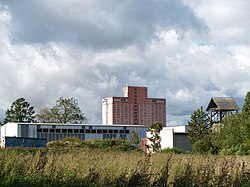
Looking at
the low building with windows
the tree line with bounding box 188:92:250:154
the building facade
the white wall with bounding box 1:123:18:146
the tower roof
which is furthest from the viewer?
the building facade

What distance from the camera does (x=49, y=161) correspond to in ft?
45.1

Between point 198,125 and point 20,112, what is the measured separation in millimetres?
58065

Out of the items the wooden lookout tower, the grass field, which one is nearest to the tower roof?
the wooden lookout tower

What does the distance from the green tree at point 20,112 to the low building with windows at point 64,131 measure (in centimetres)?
1386

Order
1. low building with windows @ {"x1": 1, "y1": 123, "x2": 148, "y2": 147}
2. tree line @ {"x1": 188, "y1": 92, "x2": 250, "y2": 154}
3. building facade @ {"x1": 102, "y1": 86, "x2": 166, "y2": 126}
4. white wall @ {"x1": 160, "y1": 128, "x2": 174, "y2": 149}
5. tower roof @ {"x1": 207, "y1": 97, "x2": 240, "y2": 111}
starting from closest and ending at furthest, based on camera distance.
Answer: tree line @ {"x1": 188, "y1": 92, "x2": 250, "y2": 154}, white wall @ {"x1": 160, "y1": 128, "x2": 174, "y2": 149}, tower roof @ {"x1": 207, "y1": 97, "x2": 240, "y2": 111}, low building with windows @ {"x1": 1, "y1": 123, "x2": 148, "y2": 147}, building facade @ {"x1": 102, "y1": 86, "x2": 166, "y2": 126}

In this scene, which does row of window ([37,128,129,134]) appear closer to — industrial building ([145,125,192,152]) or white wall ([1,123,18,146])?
white wall ([1,123,18,146])

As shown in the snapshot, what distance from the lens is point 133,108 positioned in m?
150

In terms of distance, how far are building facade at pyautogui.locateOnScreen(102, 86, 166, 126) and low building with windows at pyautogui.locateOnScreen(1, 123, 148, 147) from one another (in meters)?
49.8

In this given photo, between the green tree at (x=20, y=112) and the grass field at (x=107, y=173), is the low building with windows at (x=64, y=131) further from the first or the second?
the grass field at (x=107, y=173)

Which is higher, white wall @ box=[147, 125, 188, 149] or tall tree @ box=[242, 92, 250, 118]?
tall tree @ box=[242, 92, 250, 118]

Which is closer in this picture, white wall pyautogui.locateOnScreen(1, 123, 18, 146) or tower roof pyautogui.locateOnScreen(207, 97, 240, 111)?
tower roof pyautogui.locateOnScreen(207, 97, 240, 111)

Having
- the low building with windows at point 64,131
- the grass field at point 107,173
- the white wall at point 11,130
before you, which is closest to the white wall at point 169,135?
the low building with windows at point 64,131

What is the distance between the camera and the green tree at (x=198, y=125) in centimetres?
6319

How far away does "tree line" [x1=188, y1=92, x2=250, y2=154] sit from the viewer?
142 feet
